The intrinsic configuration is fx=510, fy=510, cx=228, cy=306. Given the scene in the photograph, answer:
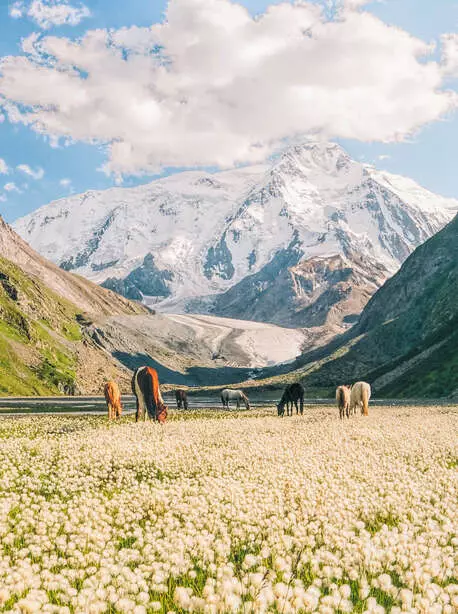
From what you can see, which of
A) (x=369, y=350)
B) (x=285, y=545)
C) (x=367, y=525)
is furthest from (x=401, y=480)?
(x=369, y=350)

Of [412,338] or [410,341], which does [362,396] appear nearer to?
[410,341]

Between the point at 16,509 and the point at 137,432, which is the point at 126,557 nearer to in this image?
the point at 16,509

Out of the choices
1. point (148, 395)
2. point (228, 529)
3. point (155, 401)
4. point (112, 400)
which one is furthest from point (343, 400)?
point (228, 529)

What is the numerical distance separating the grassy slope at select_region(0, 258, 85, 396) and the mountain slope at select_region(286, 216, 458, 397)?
6298 centimetres

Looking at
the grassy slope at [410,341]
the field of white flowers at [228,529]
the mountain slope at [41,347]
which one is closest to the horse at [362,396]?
the field of white flowers at [228,529]

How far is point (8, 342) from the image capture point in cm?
11150

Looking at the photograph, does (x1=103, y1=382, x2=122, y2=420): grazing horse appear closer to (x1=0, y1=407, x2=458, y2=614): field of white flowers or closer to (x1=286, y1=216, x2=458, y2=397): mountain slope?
(x1=0, y1=407, x2=458, y2=614): field of white flowers

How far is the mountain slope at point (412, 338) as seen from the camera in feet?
291

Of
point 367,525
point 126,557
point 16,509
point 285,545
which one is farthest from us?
point 16,509

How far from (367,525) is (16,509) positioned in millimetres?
7569

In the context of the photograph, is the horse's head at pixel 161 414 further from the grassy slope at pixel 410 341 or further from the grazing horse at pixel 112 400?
the grassy slope at pixel 410 341

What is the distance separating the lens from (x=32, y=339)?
121 m

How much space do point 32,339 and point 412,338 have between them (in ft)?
322

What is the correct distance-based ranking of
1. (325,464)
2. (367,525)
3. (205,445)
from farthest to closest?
(205,445) → (325,464) → (367,525)
